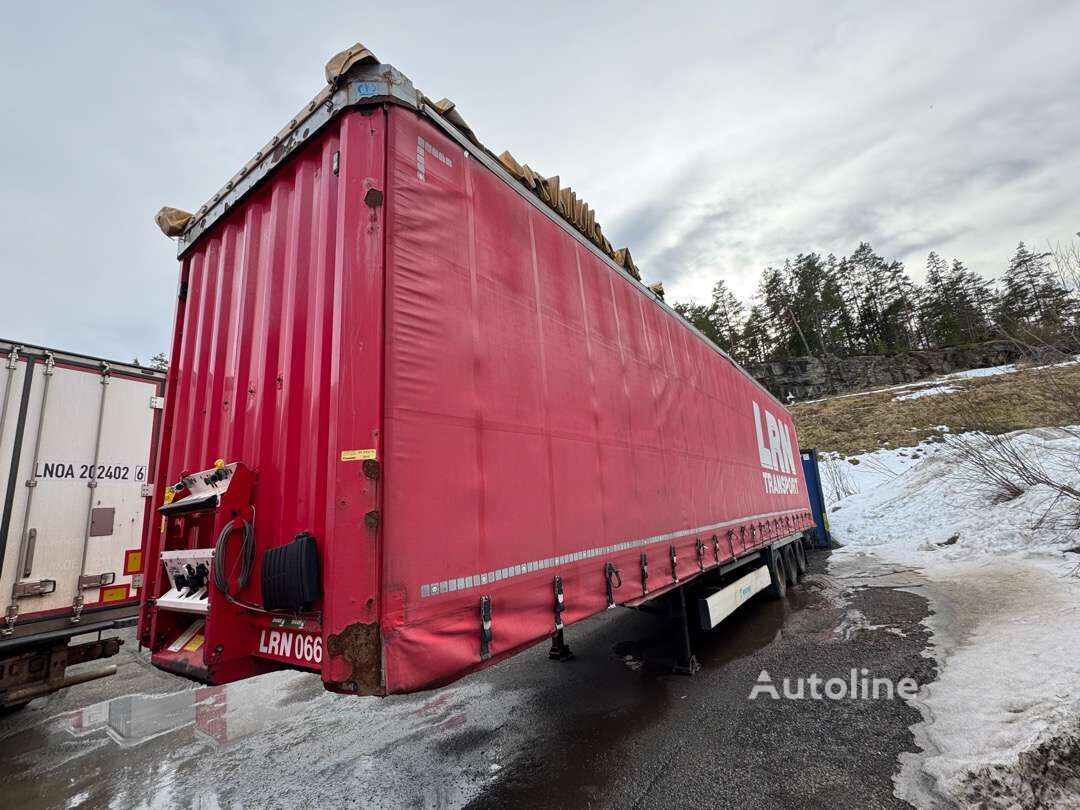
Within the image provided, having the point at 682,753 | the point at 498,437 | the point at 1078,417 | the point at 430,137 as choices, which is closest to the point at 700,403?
the point at 682,753

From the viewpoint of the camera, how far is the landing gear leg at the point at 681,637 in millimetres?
5477

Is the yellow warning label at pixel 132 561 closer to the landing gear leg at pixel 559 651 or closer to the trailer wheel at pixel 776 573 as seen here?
the landing gear leg at pixel 559 651

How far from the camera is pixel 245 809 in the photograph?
3469 mm

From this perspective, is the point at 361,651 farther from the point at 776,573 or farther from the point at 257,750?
the point at 776,573

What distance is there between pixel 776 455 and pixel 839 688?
19.2 ft

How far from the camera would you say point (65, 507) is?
199 inches

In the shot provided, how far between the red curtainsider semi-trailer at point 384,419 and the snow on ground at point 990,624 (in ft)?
7.66

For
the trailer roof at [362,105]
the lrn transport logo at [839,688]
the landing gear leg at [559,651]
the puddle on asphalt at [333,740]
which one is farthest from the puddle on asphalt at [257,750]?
the trailer roof at [362,105]

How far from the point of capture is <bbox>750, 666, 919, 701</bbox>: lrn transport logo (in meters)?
4.47

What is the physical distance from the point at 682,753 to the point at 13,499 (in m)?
6.52

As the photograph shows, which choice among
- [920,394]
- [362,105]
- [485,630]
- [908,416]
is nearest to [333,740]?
[485,630]

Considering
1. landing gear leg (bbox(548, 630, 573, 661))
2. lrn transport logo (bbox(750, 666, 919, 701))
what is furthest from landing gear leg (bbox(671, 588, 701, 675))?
landing gear leg (bbox(548, 630, 573, 661))

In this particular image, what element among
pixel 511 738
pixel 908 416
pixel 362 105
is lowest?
pixel 511 738

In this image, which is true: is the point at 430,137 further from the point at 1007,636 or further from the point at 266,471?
the point at 1007,636
